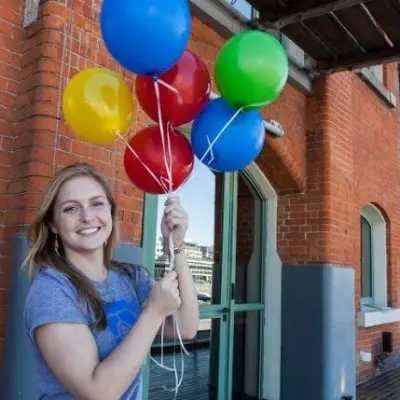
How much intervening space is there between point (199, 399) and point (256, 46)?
3633 millimetres

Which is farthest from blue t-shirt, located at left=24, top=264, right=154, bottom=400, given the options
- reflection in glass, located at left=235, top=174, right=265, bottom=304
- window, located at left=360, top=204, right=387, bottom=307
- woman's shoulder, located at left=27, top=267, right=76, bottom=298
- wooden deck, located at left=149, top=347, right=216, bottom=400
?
window, located at left=360, top=204, right=387, bottom=307

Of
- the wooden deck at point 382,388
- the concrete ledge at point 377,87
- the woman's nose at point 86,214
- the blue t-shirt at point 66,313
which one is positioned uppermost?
the concrete ledge at point 377,87

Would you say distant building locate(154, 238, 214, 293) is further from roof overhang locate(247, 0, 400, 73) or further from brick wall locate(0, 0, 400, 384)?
roof overhang locate(247, 0, 400, 73)

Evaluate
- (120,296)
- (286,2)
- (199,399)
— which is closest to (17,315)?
(120,296)

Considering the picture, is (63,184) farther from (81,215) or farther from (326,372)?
(326,372)

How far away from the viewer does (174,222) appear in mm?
1856

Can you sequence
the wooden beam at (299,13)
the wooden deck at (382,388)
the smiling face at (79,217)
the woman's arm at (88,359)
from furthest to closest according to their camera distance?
the wooden deck at (382,388) → the wooden beam at (299,13) → the smiling face at (79,217) → the woman's arm at (88,359)

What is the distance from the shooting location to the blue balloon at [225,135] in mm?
2076

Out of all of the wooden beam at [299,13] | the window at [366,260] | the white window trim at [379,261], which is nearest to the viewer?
the wooden beam at [299,13]

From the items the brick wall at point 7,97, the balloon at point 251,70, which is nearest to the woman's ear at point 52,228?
the balloon at point 251,70

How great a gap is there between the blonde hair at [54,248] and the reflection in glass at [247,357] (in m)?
3.54

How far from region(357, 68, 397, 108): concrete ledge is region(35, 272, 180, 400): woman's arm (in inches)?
235

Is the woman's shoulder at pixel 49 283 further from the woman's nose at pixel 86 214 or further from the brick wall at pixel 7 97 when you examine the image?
the brick wall at pixel 7 97

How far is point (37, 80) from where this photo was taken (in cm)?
276
